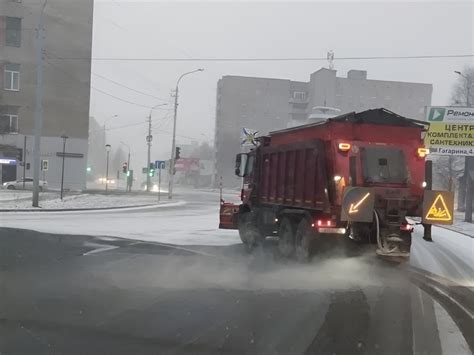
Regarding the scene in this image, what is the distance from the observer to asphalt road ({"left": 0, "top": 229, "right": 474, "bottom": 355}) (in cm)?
589

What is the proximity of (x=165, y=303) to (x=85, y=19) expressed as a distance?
58.6m

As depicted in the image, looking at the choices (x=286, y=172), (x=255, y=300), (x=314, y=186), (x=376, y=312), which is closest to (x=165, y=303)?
(x=255, y=300)

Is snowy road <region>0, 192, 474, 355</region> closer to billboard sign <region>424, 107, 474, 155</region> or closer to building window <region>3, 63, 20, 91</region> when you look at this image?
billboard sign <region>424, 107, 474, 155</region>

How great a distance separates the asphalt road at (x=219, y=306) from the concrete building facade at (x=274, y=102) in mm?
101573

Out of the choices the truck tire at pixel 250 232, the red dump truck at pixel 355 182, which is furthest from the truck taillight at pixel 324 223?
the truck tire at pixel 250 232

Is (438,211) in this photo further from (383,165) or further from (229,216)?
(229,216)

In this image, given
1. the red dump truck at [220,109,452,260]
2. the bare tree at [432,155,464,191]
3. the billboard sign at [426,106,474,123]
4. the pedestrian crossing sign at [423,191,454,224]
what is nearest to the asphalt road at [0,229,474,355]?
the red dump truck at [220,109,452,260]

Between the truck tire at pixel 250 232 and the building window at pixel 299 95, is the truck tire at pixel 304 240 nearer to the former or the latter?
the truck tire at pixel 250 232

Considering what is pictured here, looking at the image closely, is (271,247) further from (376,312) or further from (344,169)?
(376,312)

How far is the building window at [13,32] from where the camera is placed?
58.2 meters

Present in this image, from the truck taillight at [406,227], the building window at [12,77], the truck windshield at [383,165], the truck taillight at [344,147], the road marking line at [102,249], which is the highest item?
the building window at [12,77]

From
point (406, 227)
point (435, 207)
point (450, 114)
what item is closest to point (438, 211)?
point (435, 207)

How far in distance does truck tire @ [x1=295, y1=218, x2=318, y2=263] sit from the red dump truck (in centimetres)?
2

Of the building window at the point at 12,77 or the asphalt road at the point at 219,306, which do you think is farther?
the building window at the point at 12,77
